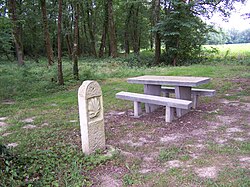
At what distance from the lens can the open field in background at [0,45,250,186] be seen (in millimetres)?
2830

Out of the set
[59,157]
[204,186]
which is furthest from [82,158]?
[204,186]

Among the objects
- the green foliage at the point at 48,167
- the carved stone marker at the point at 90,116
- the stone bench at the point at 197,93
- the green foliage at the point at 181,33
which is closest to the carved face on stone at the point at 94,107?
the carved stone marker at the point at 90,116

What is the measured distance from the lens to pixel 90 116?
3.48m

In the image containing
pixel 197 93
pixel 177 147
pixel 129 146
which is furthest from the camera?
pixel 197 93

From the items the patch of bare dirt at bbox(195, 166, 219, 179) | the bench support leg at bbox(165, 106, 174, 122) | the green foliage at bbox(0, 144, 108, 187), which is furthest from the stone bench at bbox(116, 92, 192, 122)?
the green foliage at bbox(0, 144, 108, 187)

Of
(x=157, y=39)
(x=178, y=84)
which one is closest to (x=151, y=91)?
(x=178, y=84)

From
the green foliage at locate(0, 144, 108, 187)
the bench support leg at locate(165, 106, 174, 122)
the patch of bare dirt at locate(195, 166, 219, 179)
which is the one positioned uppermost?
the bench support leg at locate(165, 106, 174, 122)

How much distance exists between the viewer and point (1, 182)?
251 cm

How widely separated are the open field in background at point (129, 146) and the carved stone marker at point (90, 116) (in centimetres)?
20

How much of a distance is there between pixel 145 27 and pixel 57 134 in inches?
964

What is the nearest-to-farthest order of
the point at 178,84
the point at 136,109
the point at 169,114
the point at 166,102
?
the point at 166,102
the point at 169,114
the point at 178,84
the point at 136,109

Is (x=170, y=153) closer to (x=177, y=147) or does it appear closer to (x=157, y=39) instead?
(x=177, y=147)

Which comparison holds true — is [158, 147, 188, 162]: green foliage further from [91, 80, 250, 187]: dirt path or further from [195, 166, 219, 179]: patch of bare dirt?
[195, 166, 219, 179]: patch of bare dirt

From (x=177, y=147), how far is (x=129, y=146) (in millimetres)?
761
